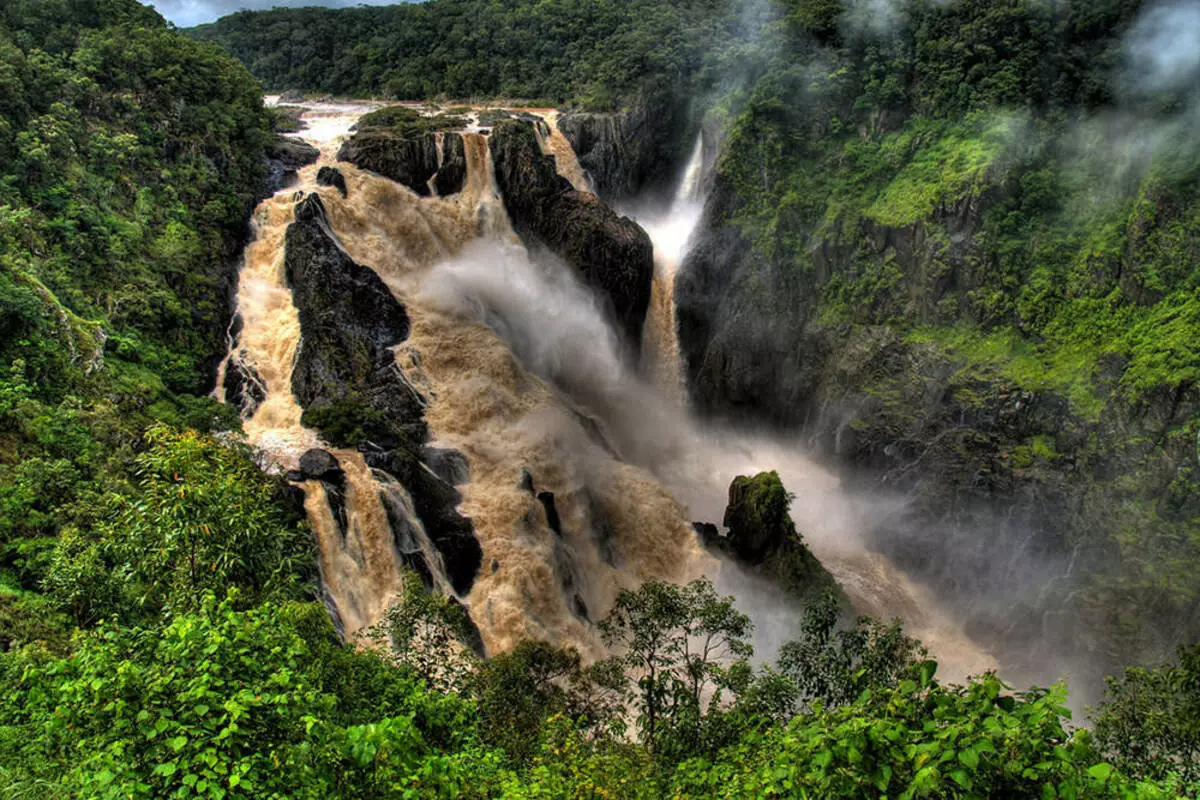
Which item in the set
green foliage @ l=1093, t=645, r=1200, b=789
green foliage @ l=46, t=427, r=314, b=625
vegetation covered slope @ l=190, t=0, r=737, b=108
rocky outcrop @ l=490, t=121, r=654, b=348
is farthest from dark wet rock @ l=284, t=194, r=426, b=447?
vegetation covered slope @ l=190, t=0, r=737, b=108

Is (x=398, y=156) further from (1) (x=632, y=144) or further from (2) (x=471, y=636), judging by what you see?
(2) (x=471, y=636)

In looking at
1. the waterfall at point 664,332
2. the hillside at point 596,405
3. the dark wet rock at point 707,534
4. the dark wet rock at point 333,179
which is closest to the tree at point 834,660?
the hillside at point 596,405

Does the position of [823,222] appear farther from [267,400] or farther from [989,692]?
[989,692]

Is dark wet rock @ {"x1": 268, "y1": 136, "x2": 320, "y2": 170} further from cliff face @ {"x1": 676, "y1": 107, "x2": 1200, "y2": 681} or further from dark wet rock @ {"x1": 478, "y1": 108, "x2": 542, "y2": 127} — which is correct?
cliff face @ {"x1": 676, "y1": 107, "x2": 1200, "y2": 681}

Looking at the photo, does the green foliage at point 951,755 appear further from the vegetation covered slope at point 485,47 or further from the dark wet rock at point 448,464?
the vegetation covered slope at point 485,47

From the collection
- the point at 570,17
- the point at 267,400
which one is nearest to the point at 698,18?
the point at 570,17
